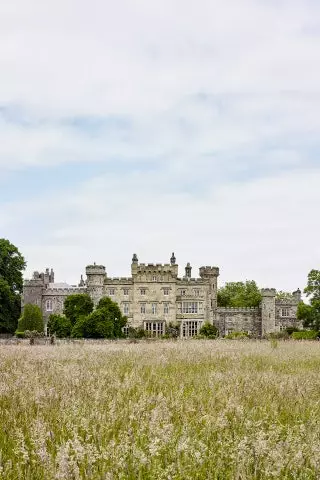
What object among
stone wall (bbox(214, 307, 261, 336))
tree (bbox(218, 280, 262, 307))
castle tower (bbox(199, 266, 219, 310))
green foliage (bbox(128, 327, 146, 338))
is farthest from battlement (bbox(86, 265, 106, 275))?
tree (bbox(218, 280, 262, 307))

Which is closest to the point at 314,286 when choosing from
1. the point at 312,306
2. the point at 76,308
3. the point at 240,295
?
the point at 312,306

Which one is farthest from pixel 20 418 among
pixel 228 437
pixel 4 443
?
pixel 228 437

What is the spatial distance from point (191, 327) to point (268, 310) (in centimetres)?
881

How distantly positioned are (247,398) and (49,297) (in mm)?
61863

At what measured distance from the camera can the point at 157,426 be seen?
14.0 feet

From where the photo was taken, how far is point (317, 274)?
55.0 meters

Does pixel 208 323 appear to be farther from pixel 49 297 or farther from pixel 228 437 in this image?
pixel 228 437

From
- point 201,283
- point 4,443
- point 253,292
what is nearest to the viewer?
point 4,443

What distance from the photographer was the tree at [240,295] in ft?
285

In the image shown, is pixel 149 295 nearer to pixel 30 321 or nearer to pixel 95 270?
pixel 95 270

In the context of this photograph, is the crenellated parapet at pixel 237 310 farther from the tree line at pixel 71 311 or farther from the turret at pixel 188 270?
the tree line at pixel 71 311

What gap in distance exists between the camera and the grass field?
3645mm

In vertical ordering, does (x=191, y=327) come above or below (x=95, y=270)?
below

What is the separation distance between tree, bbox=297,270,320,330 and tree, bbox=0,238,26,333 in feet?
83.3
